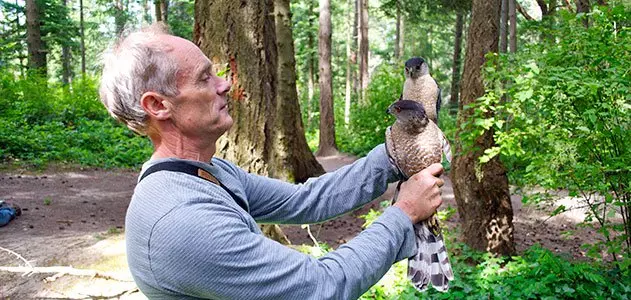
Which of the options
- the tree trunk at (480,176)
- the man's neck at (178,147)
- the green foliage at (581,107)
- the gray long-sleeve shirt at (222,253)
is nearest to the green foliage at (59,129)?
the tree trunk at (480,176)

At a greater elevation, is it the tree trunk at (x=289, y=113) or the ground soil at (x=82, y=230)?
the tree trunk at (x=289, y=113)

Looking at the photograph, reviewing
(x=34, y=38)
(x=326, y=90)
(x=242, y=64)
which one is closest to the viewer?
(x=242, y=64)

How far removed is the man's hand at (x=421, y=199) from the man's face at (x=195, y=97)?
25.7 inches

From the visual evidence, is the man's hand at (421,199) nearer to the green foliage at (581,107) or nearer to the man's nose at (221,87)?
the man's nose at (221,87)

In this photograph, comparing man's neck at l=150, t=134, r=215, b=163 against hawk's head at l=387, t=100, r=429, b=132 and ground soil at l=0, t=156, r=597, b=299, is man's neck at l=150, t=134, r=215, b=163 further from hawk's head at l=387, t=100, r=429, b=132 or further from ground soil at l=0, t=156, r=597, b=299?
ground soil at l=0, t=156, r=597, b=299

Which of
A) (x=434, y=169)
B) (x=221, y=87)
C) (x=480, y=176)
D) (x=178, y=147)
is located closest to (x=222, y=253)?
(x=178, y=147)

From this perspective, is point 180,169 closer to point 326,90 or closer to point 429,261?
point 429,261

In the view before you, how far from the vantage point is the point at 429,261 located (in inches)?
64.2

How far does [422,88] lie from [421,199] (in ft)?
1.53

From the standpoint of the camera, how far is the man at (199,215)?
139cm

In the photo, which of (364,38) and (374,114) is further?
(364,38)

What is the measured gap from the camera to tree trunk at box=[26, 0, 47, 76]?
17.3 meters

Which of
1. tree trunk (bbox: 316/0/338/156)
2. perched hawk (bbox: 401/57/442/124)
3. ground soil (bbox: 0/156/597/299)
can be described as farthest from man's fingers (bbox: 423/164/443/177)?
tree trunk (bbox: 316/0/338/156)

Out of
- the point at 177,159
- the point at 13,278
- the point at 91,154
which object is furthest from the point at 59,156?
the point at 177,159
